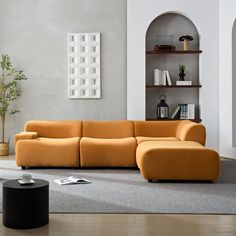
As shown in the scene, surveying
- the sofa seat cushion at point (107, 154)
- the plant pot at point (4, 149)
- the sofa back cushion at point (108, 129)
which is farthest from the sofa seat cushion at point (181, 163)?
the plant pot at point (4, 149)

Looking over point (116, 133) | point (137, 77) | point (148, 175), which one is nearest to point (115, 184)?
point (148, 175)

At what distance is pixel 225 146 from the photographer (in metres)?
6.91

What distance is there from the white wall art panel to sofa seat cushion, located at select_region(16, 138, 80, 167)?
1.79 metres

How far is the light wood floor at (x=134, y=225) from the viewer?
263 centimetres

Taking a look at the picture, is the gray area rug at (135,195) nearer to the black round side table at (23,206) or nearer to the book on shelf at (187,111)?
the black round side table at (23,206)

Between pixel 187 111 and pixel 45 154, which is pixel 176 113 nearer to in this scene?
pixel 187 111

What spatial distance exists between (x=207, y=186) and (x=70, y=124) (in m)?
2.78

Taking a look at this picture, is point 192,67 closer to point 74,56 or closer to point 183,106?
point 183,106

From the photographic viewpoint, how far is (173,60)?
7391mm

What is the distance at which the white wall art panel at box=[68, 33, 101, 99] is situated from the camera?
721cm

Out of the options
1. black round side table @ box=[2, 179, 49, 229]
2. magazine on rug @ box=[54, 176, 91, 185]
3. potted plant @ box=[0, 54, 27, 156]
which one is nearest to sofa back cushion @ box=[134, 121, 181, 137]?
magazine on rug @ box=[54, 176, 91, 185]

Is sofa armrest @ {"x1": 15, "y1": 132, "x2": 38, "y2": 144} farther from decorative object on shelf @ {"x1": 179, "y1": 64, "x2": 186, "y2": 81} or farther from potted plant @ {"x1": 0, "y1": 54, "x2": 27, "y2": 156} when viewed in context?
decorative object on shelf @ {"x1": 179, "y1": 64, "x2": 186, "y2": 81}

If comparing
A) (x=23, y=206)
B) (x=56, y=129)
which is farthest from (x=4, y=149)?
(x=23, y=206)

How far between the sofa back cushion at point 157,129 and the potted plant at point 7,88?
2.35 metres
